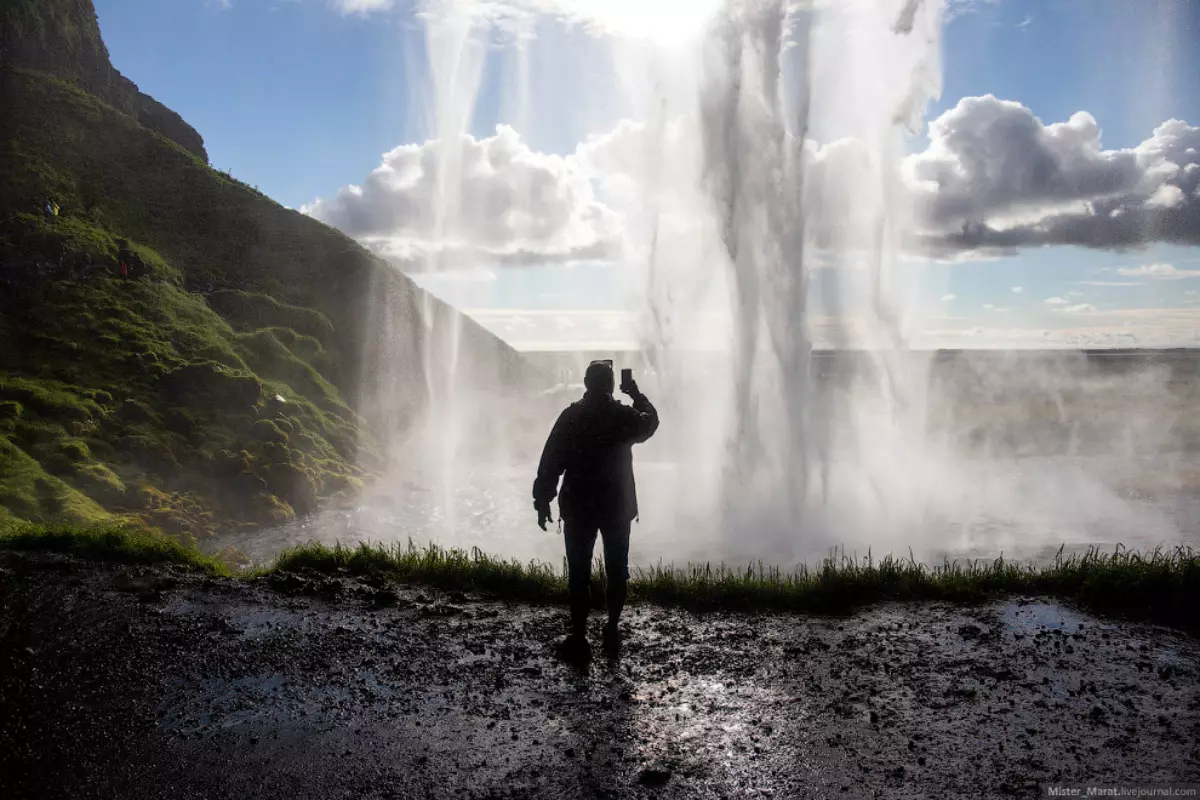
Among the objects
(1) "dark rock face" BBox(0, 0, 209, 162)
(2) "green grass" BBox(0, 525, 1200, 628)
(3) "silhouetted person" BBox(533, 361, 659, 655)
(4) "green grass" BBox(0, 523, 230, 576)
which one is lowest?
(2) "green grass" BBox(0, 525, 1200, 628)

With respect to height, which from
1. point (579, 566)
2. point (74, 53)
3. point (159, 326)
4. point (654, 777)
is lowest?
point (654, 777)

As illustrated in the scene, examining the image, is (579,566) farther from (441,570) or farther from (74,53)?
(74,53)

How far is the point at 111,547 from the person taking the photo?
977 cm

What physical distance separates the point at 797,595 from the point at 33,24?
6591 centimetres

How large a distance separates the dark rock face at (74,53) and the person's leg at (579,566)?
5866cm

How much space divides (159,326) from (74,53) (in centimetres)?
3862

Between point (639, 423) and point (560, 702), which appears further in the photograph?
point (639, 423)

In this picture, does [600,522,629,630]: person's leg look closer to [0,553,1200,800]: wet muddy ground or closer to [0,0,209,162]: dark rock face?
[0,553,1200,800]: wet muddy ground

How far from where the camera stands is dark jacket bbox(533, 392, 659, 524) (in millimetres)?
6707

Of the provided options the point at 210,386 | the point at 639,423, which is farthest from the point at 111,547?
the point at 210,386

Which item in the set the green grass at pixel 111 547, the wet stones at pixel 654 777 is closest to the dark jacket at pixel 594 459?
the wet stones at pixel 654 777

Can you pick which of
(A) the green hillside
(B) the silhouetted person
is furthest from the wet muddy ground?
(A) the green hillside

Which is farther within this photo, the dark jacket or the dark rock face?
the dark rock face

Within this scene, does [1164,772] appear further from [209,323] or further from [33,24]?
[33,24]
